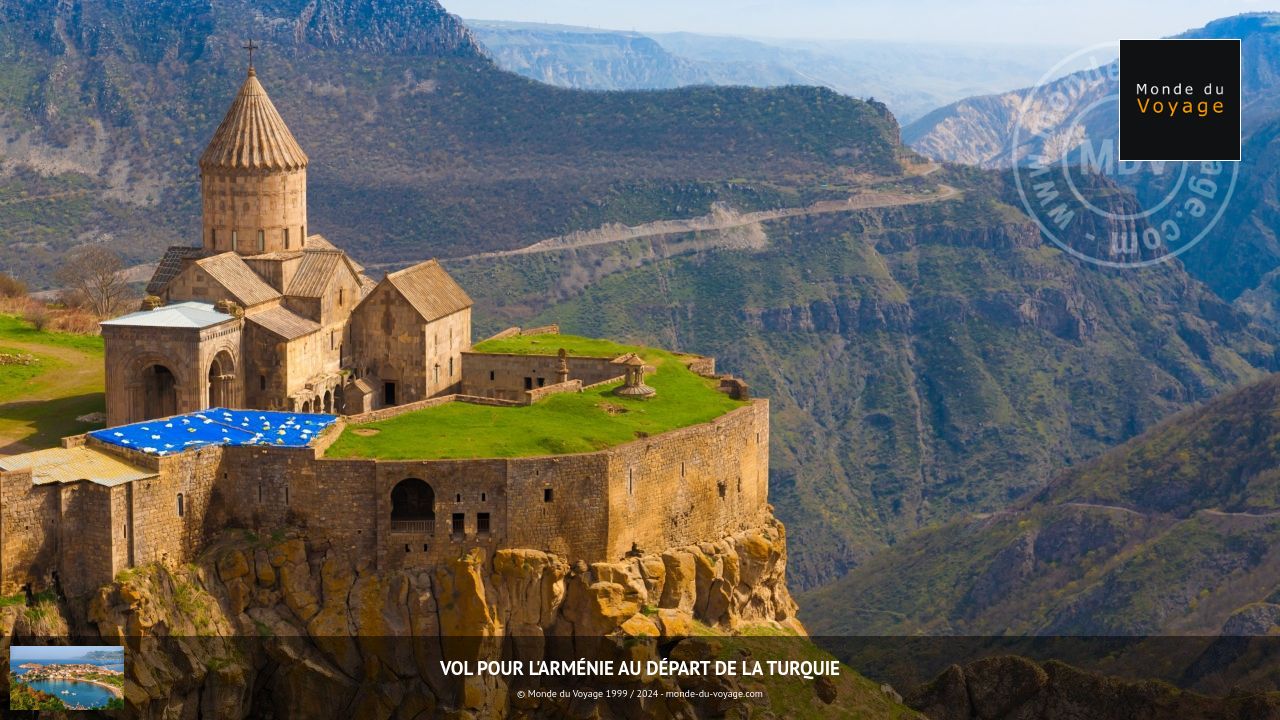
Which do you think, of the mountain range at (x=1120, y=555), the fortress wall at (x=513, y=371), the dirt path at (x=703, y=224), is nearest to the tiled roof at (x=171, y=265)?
the fortress wall at (x=513, y=371)

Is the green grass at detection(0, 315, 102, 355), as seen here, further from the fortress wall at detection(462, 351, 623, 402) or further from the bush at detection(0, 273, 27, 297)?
the bush at detection(0, 273, 27, 297)

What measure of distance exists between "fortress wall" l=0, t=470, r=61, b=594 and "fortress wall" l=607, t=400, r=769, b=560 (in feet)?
48.8

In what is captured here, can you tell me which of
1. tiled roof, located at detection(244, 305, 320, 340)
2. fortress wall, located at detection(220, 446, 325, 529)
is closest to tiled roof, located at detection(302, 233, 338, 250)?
tiled roof, located at detection(244, 305, 320, 340)

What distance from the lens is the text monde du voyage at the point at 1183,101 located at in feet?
326

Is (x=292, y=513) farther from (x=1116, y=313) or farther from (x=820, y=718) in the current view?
(x=1116, y=313)

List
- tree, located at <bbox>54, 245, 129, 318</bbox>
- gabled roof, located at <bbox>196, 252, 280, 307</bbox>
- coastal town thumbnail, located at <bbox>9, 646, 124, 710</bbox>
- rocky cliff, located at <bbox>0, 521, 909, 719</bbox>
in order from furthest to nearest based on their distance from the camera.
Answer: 1. tree, located at <bbox>54, 245, 129, 318</bbox>
2. gabled roof, located at <bbox>196, 252, 280, 307</bbox>
3. rocky cliff, located at <bbox>0, 521, 909, 719</bbox>
4. coastal town thumbnail, located at <bbox>9, 646, 124, 710</bbox>

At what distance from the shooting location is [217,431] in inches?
2328

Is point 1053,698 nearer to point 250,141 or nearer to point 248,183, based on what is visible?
point 248,183

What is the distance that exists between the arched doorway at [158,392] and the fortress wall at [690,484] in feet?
45.1

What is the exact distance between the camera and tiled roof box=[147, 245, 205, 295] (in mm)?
68938

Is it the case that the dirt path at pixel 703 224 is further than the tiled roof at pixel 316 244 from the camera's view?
Yes

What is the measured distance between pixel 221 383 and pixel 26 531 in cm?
1126

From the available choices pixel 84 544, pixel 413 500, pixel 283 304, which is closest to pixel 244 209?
pixel 283 304

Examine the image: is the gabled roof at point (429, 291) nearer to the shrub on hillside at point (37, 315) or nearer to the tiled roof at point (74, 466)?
the tiled roof at point (74, 466)
